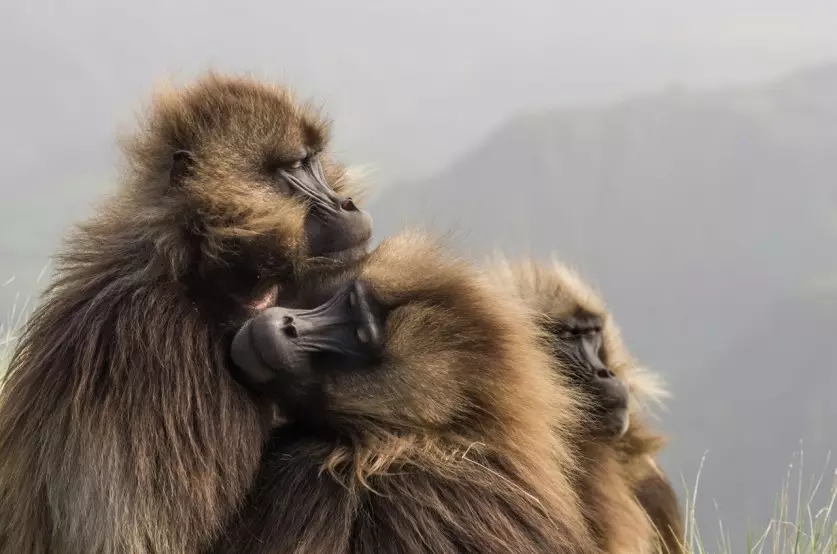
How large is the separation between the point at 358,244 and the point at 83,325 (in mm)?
663

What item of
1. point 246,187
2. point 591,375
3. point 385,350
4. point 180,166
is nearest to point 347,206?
point 246,187

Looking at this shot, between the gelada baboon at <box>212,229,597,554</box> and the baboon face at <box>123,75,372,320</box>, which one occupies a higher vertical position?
the baboon face at <box>123,75,372,320</box>

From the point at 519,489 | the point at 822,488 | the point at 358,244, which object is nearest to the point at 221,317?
the point at 358,244

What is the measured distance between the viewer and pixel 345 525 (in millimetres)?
1556

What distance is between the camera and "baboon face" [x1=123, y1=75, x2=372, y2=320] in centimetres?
185

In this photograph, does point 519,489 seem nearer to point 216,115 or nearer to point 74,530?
point 74,530

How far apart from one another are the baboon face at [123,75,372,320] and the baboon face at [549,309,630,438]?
742 mm

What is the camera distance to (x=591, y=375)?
8.07 feet

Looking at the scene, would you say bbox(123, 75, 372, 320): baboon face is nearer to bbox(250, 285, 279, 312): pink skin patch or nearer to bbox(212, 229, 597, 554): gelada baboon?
bbox(250, 285, 279, 312): pink skin patch

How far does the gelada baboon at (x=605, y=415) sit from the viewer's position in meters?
2.20

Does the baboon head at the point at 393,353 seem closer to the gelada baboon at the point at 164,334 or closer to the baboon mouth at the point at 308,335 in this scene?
the baboon mouth at the point at 308,335

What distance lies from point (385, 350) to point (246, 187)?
564mm

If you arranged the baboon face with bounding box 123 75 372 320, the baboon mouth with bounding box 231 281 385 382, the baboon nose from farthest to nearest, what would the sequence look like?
the baboon nose
the baboon face with bounding box 123 75 372 320
the baboon mouth with bounding box 231 281 385 382

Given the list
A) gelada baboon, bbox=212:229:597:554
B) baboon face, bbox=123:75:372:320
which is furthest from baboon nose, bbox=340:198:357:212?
gelada baboon, bbox=212:229:597:554
